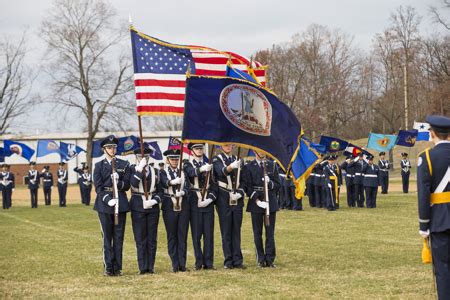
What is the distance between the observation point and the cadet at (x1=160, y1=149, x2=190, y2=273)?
11859 millimetres

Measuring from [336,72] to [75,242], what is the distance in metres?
53.1

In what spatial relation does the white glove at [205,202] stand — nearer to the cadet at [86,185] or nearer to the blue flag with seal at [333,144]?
the blue flag with seal at [333,144]

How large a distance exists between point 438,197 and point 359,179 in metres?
18.9

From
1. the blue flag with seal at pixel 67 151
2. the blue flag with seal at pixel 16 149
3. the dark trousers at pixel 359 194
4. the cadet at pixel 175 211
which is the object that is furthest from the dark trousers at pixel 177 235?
the blue flag with seal at pixel 67 151

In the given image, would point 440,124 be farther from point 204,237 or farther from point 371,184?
point 371,184

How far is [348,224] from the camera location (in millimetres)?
19781

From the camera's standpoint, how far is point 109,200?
11539mm

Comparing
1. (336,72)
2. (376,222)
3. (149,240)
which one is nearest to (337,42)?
(336,72)

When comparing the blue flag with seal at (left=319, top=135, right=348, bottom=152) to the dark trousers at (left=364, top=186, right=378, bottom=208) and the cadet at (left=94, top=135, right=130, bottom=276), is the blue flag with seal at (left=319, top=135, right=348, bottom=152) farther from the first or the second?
the cadet at (left=94, top=135, right=130, bottom=276)

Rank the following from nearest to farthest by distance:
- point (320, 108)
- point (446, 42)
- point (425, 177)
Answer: point (425, 177), point (446, 42), point (320, 108)

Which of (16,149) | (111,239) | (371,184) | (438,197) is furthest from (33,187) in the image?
(438,197)

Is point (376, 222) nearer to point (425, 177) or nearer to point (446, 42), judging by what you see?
point (425, 177)

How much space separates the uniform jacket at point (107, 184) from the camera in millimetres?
11594

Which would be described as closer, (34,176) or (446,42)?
(34,176)
